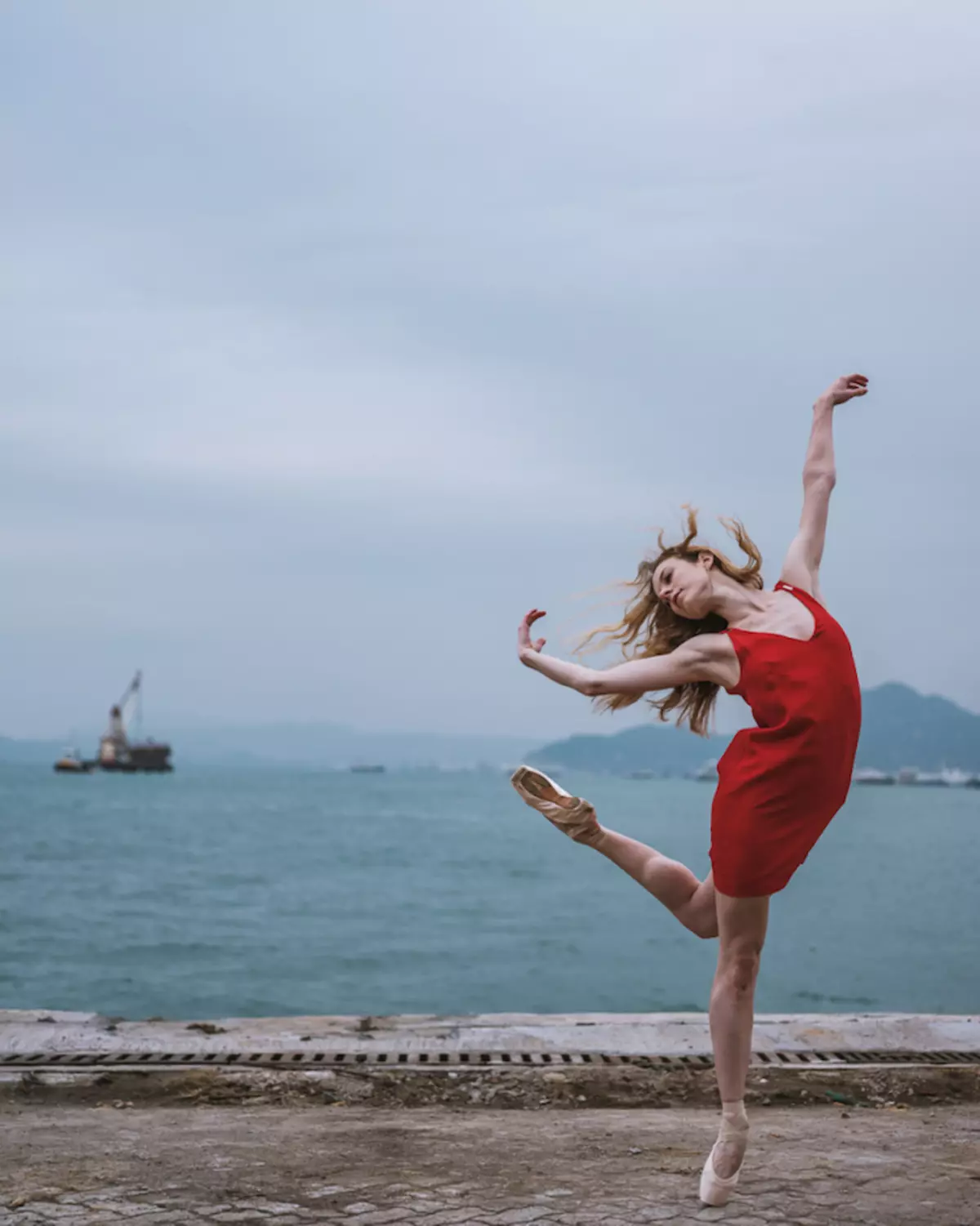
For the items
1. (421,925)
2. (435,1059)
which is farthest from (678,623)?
(421,925)

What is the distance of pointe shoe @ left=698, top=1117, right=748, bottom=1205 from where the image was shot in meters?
3.87

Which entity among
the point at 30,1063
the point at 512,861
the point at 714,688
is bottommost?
the point at 512,861

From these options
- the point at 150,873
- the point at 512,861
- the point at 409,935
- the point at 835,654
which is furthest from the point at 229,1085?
the point at 512,861

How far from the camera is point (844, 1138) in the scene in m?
4.76

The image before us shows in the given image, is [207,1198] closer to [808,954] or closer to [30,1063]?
[30,1063]

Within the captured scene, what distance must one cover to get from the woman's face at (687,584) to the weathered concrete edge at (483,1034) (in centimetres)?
279

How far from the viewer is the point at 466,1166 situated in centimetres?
437

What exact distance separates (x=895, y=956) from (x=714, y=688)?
25.0 meters

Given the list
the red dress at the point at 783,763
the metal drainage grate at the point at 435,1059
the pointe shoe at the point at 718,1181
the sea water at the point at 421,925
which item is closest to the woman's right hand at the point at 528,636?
the red dress at the point at 783,763

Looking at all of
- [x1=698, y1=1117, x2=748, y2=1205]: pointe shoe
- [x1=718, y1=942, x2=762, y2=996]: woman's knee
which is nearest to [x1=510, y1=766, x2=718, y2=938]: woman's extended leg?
[x1=718, y1=942, x2=762, y2=996]: woman's knee

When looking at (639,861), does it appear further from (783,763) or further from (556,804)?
(783,763)

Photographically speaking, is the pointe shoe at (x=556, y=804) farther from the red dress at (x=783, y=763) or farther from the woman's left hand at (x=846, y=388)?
the woman's left hand at (x=846, y=388)

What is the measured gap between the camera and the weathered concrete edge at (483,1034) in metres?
6.28

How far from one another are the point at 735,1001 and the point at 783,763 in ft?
2.39
